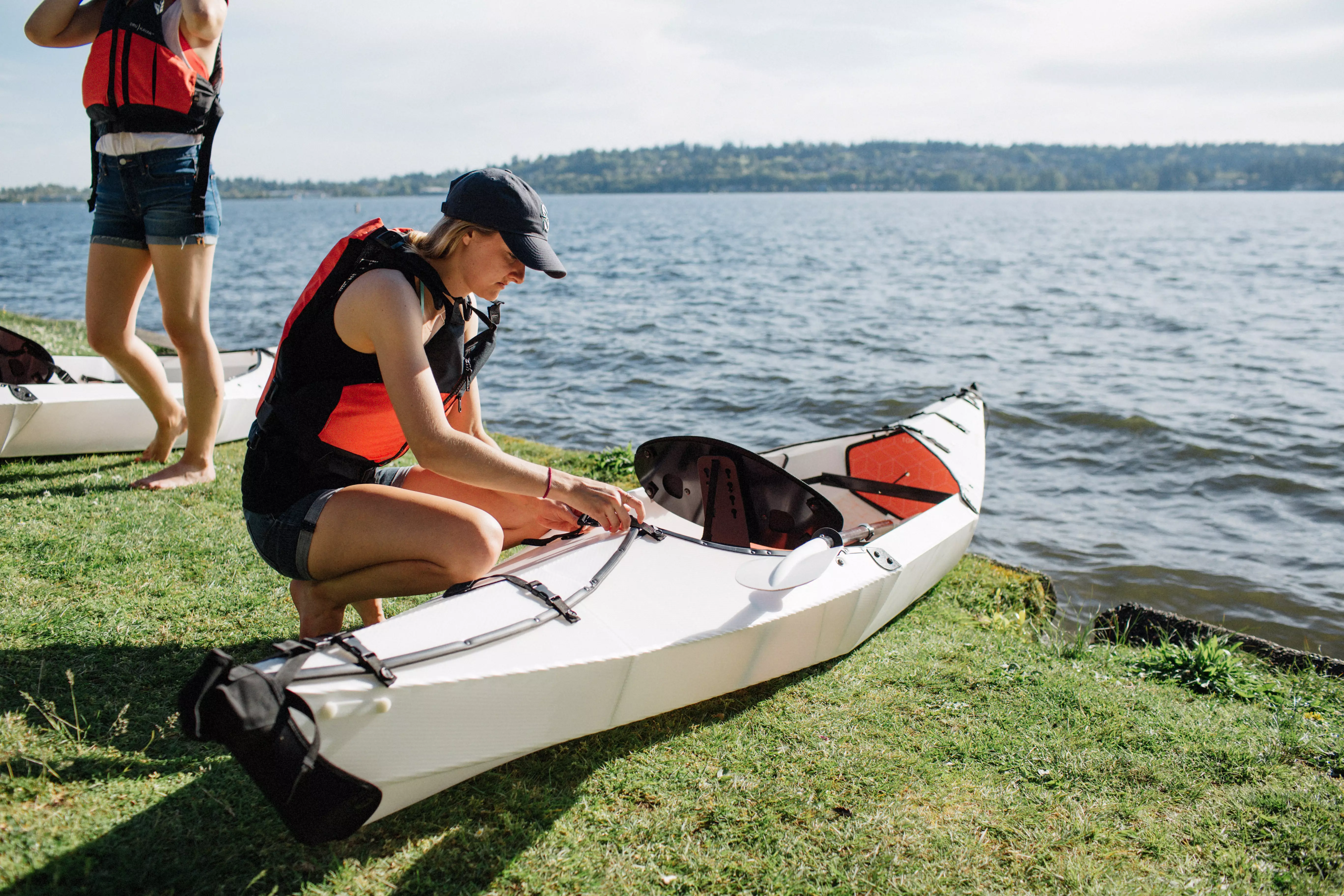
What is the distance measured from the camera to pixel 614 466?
5.93 meters

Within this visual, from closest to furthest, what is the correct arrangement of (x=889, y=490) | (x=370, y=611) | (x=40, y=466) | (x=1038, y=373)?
(x=370, y=611), (x=40, y=466), (x=889, y=490), (x=1038, y=373)

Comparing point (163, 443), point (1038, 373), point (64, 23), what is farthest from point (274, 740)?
point (1038, 373)

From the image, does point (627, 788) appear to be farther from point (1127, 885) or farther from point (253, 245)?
point (253, 245)

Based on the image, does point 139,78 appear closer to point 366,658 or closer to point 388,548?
point 388,548

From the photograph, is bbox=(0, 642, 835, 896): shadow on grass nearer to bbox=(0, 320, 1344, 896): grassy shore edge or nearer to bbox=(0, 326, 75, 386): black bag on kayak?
bbox=(0, 320, 1344, 896): grassy shore edge

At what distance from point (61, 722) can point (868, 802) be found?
220 centimetres

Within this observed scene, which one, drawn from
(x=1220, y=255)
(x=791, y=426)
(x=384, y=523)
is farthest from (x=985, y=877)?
(x=1220, y=255)

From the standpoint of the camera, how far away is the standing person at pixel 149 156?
3.69 m

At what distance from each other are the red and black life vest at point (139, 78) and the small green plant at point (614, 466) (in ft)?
9.88

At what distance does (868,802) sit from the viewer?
2494 mm

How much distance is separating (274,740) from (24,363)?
4.56 m

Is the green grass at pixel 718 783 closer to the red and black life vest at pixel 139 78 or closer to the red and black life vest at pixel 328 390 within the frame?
the red and black life vest at pixel 328 390

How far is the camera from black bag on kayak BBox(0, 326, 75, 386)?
5.16 meters

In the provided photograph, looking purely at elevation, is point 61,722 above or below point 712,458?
below
